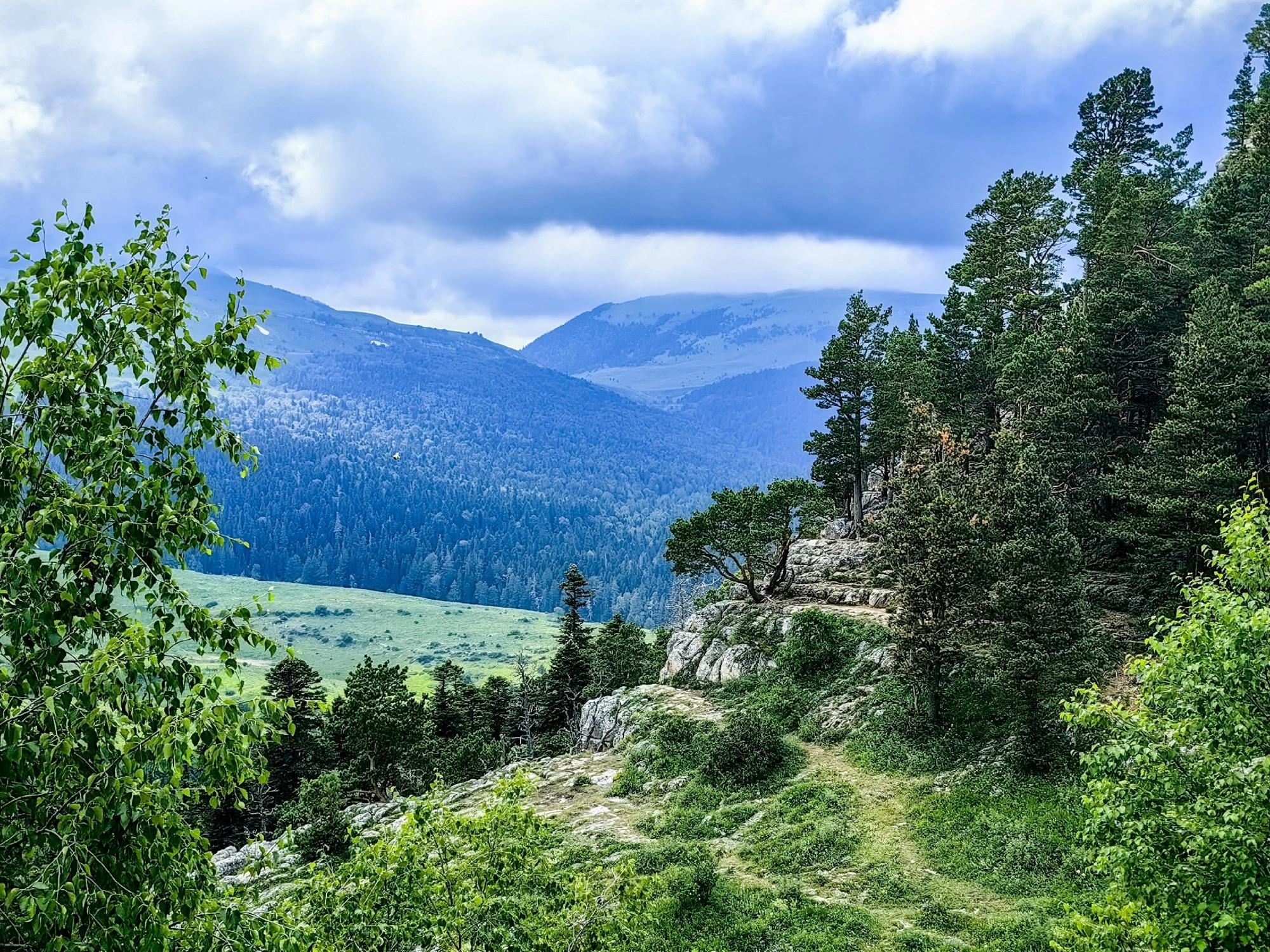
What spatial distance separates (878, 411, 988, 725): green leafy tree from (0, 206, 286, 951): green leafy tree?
27940 millimetres

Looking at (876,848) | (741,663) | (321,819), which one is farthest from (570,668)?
(876,848)

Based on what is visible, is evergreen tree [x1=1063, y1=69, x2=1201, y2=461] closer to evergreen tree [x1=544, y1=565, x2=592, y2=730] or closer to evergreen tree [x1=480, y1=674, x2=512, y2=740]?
evergreen tree [x1=544, y1=565, x2=592, y2=730]

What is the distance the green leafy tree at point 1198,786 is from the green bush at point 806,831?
1116cm

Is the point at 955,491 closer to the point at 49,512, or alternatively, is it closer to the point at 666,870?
the point at 666,870

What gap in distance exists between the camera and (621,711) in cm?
4541

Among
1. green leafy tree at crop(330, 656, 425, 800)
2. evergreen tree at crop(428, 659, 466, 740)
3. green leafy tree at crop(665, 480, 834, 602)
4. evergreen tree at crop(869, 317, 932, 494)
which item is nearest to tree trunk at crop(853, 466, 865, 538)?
evergreen tree at crop(869, 317, 932, 494)

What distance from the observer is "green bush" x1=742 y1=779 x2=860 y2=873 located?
79.8ft

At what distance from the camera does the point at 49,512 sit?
5703mm

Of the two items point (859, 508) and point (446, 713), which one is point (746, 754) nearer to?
point (859, 508)

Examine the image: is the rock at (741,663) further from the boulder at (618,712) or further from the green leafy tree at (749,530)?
the green leafy tree at (749,530)

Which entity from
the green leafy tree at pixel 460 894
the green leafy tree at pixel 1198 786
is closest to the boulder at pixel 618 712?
the green leafy tree at pixel 460 894

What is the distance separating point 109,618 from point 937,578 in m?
30.0

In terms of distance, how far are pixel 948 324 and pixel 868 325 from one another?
6257 millimetres

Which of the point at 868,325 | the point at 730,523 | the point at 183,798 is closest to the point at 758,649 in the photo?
the point at 730,523
